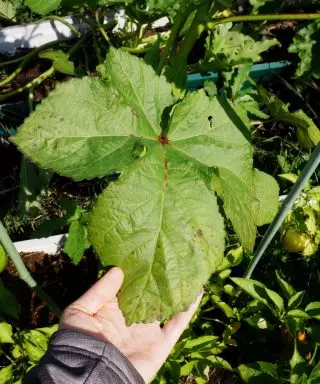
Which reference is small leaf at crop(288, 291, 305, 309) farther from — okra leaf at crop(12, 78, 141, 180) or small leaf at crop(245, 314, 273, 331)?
okra leaf at crop(12, 78, 141, 180)

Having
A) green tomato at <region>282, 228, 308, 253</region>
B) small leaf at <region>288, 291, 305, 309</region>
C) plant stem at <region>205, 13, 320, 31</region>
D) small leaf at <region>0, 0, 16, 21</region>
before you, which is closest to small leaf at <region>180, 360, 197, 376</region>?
small leaf at <region>288, 291, 305, 309</region>

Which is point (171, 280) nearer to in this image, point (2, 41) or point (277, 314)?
point (277, 314)

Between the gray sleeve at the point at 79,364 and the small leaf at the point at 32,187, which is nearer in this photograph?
the gray sleeve at the point at 79,364

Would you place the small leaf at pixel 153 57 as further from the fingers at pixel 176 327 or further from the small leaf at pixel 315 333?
the small leaf at pixel 315 333

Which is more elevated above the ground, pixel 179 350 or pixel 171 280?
pixel 171 280

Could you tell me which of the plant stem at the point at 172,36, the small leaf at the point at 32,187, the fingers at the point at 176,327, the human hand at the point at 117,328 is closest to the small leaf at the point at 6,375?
the human hand at the point at 117,328

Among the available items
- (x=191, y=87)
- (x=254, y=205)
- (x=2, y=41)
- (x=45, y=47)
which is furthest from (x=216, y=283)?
(x=2, y=41)

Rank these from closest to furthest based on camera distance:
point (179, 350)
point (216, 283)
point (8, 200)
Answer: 1. point (179, 350)
2. point (216, 283)
3. point (8, 200)

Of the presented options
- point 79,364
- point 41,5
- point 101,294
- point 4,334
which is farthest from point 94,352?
point 41,5
